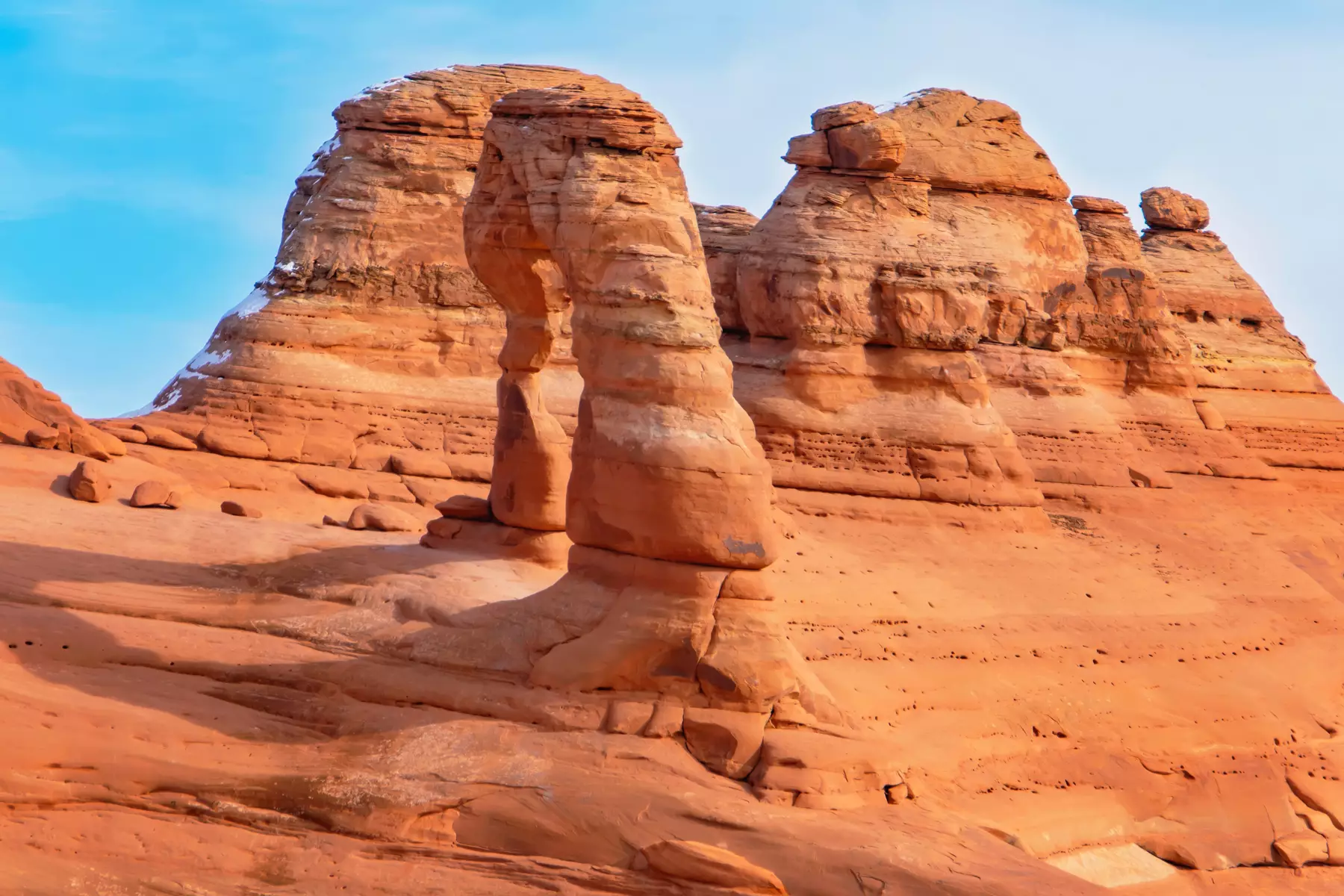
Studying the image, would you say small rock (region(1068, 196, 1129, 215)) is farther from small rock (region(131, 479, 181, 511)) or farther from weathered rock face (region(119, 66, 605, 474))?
small rock (region(131, 479, 181, 511))

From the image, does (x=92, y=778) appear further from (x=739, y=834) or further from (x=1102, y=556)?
(x=1102, y=556)

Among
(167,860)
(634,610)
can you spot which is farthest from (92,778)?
(634,610)

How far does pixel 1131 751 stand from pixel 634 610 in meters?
5.88

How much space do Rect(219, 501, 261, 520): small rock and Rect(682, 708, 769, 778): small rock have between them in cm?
626

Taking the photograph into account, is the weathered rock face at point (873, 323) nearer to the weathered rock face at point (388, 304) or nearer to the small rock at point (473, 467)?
the weathered rock face at point (388, 304)

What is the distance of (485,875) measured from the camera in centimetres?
802

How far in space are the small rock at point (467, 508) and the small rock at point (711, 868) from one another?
18.8 ft

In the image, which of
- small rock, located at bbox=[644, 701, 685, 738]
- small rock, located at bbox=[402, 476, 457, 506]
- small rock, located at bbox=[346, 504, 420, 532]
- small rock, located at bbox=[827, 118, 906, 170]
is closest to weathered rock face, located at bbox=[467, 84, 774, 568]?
small rock, located at bbox=[644, 701, 685, 738]

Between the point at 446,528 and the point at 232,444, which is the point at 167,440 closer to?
the point at 232,444

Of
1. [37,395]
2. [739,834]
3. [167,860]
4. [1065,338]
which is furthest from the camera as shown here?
[1065,338]

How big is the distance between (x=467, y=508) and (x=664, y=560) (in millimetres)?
3834

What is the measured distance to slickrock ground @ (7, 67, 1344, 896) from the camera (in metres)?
8.54

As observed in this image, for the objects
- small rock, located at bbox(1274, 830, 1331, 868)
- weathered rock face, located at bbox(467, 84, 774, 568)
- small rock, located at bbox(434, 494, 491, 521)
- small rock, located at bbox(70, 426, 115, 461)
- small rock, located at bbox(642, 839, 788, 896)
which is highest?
weathered rock face, located at bbox(467, 84, 774, 568)

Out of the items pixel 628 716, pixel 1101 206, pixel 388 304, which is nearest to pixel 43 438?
pixel 388 304
